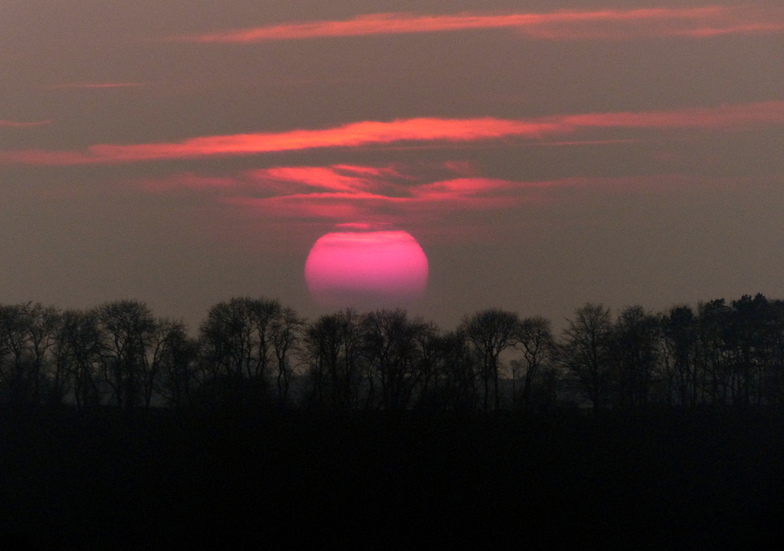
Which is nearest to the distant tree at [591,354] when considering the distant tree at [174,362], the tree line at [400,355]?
the tree line at [400,355]

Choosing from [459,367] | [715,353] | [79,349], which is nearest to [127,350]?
[79,349]

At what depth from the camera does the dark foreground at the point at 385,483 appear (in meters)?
70.8

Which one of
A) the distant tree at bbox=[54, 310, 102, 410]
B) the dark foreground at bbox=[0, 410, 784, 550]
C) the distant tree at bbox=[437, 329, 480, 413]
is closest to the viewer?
the dark foreground at bbox=[0, 410, 784, 550]

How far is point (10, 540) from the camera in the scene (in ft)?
176

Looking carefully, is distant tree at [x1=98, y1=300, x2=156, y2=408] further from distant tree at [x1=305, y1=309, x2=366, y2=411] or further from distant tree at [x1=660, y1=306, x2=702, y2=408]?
distant tree at [x1=660, y1=306, x2=702, y2=408]

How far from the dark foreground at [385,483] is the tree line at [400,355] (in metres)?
29.9

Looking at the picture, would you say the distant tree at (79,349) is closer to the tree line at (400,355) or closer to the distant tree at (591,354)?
the tree line at (400,355)

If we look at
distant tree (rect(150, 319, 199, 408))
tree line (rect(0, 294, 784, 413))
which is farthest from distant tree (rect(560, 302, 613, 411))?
distant tree (rect(150, 319, 199, 408))

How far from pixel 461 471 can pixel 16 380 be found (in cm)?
6847

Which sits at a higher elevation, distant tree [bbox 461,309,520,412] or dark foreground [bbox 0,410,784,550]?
distant tree [bbox 461,309,520,412]

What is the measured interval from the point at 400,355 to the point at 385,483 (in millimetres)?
49066

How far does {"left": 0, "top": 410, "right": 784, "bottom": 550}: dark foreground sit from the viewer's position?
7075cm

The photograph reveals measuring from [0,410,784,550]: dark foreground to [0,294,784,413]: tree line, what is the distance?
29945 millimetres

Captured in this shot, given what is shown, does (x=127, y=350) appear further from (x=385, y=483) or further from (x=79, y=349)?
A: (x=385, y=483)
